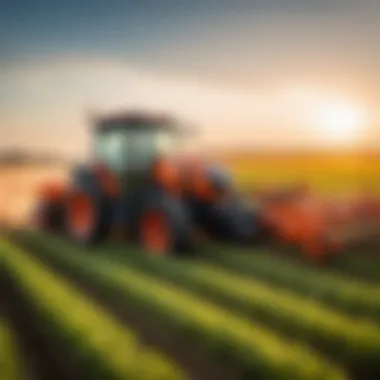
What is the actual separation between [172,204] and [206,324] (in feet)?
0.77

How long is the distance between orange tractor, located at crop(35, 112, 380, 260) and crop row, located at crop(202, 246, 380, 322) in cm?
3

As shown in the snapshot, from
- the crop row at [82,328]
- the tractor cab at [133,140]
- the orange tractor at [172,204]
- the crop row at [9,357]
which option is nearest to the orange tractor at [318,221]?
the orange tractor at [172,204]

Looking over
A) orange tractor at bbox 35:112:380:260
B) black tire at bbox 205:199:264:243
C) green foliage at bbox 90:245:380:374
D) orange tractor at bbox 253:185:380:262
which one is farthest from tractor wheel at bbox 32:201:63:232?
orange tractor at bbox 253:185:380:262

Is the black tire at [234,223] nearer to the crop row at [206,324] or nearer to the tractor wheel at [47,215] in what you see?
the crop row at [206,324]

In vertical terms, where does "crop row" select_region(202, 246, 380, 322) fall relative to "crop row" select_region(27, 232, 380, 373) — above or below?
above

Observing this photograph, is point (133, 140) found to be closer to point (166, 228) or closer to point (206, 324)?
point (166, 228)

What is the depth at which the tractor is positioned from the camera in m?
1.61

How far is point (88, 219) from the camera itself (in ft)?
5.36

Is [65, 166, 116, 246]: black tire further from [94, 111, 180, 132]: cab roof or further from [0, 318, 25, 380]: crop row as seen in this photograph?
[0, 318, 25, 380]: crop row

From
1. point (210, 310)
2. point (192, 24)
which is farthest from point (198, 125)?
point (210, 310)

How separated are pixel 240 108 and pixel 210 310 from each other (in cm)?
39

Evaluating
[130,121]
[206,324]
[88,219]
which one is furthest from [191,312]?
[130,121]

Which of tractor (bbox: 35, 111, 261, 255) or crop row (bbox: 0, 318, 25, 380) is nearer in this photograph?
crop row (bbox: 0, 318, 25, 380)

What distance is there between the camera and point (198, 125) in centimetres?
163
